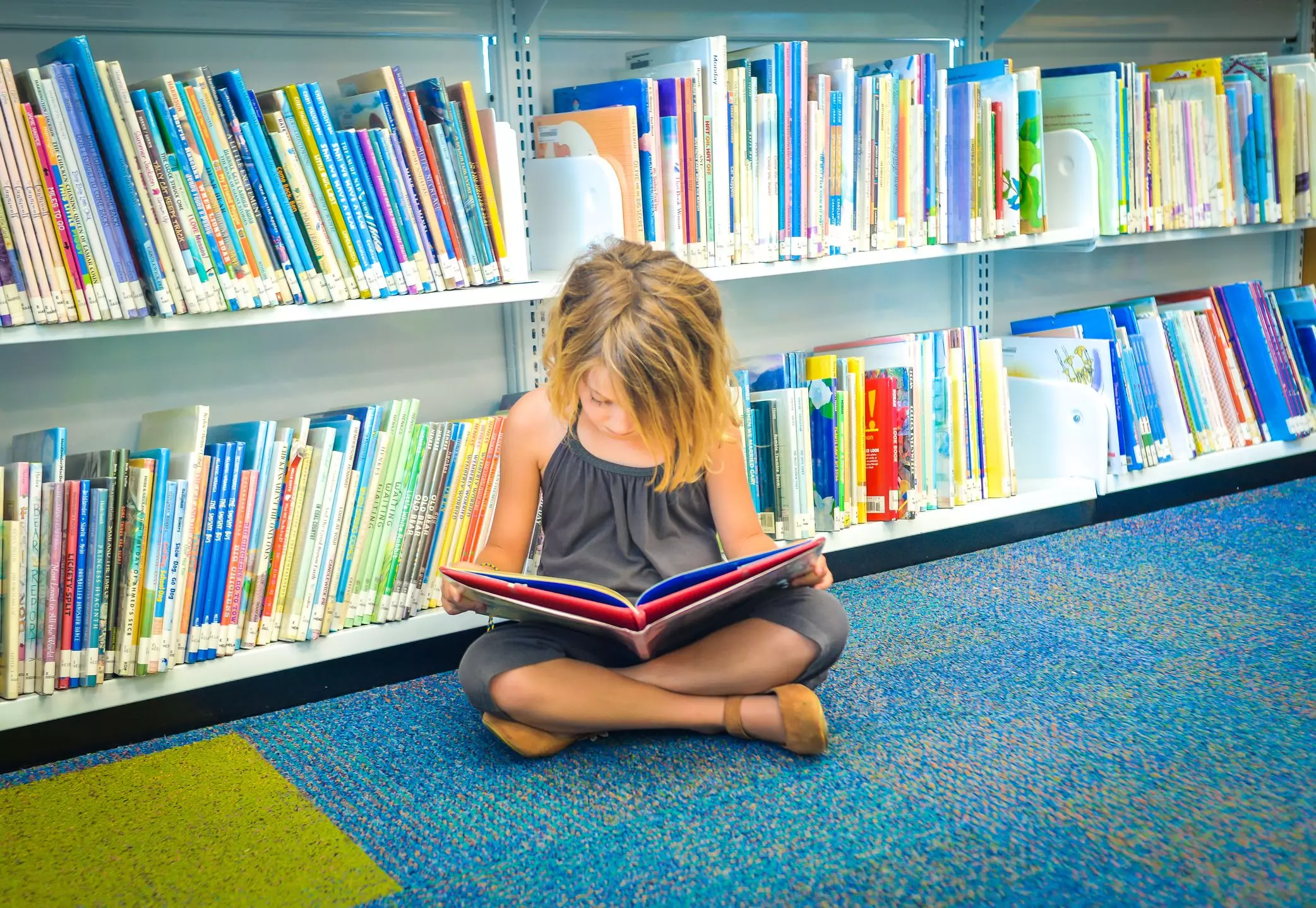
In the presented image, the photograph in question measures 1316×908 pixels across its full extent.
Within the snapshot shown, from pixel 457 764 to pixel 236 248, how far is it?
2.27ft

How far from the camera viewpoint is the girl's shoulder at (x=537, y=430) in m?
1.59

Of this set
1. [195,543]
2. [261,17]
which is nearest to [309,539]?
[195,543]

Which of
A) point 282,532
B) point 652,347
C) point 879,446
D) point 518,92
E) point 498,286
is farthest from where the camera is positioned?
point 879,446

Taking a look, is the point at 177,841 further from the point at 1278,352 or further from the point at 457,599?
the point at 1278,352

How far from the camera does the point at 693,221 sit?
73.5 inches

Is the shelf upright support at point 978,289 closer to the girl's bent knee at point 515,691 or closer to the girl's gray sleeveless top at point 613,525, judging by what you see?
the girl's gray sleeveless top at point 613,525

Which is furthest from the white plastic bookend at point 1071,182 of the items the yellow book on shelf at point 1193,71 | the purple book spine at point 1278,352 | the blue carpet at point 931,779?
the blue carpet at point 931,779

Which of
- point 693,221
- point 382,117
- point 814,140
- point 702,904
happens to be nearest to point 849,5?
point 814,140

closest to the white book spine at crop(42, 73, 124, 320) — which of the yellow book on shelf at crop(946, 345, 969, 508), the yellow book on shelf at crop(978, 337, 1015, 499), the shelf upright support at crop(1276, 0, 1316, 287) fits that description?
the yellow book on shelf at crop(946, 345, 969, 508)

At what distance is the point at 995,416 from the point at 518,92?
40.5 inches

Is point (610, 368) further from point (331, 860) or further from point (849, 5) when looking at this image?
point (849, 5)

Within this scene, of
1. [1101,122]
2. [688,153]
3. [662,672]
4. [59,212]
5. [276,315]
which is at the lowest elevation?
[662,672]

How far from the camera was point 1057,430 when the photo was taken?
2.31 meters

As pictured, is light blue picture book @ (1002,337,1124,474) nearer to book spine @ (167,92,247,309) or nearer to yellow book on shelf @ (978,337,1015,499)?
yellow book on shelf @ (978,337,1015,499)
